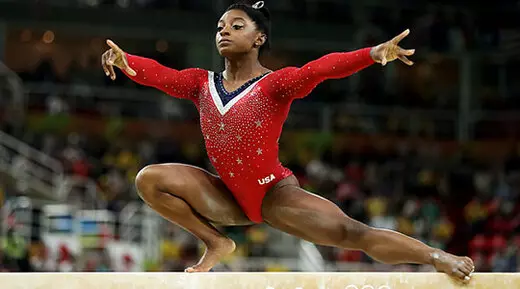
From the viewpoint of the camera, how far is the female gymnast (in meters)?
4.23

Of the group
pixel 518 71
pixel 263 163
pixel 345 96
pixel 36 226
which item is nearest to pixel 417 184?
pixel 345 96

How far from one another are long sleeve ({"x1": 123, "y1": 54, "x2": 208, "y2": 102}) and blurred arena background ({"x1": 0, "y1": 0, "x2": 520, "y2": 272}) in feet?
16.3

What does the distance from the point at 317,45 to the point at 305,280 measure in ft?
39.9

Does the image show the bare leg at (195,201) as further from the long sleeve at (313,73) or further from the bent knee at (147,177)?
the long sleeve at (313,73)

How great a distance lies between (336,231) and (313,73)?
30.3 inches

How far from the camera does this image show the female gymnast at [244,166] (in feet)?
13.9

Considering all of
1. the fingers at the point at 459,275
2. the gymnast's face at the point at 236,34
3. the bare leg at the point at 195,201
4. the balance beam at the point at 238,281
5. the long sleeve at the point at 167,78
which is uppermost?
the gymnast's face at the point at 236,34

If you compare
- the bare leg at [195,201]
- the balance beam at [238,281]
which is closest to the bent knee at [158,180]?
the bare leg at [195,201]

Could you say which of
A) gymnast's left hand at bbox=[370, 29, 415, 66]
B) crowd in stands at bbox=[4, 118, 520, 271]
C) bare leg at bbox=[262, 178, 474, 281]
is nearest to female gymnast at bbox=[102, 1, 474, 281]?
bare leg at bbox=[262, 178, 474, 281]

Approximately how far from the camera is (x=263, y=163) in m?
4.38

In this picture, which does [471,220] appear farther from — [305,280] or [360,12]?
[305,280]

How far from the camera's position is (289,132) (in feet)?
44.6

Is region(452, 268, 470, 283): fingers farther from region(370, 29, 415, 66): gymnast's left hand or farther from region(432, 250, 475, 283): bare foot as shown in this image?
region(370, 29, 415, 66): gymnast's left hand

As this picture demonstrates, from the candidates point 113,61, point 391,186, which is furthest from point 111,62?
point 391,186
